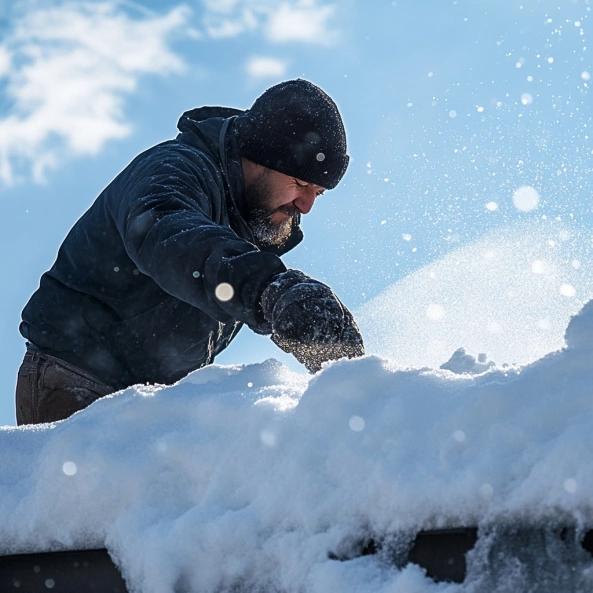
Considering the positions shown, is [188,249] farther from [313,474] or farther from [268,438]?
[313,474]

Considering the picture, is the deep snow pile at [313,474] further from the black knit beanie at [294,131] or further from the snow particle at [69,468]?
the black knit beanie at [294,131]

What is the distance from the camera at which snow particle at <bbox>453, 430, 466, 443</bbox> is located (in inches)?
39.9

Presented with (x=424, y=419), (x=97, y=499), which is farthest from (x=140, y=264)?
(x=424, y=419)

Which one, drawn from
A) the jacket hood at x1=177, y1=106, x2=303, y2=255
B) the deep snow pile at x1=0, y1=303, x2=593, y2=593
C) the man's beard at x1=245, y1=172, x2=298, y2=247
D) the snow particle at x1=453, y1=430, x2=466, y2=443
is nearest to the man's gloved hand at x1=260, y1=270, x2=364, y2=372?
the deep snow pile at x1=0, y1=303, x2=593, y2=593

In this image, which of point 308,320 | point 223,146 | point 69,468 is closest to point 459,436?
point 69,468

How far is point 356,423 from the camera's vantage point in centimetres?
111

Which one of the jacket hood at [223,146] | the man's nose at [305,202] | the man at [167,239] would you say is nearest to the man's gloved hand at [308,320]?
the man at [167,239]

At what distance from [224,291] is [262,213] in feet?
5.31

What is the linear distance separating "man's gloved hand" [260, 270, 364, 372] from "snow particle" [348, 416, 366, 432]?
0.73 meters

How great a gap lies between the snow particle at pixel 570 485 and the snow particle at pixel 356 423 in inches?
11.3

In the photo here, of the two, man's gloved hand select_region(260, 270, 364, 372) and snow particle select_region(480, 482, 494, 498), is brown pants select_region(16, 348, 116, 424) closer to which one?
man's gloved hand select_region(260, 270, 364, 372)

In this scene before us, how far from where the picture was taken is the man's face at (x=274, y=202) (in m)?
3.64

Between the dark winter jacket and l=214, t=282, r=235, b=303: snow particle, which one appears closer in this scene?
l=214, t=282, r=235, b=303: snow particle

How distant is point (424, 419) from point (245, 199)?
2.58 meters
